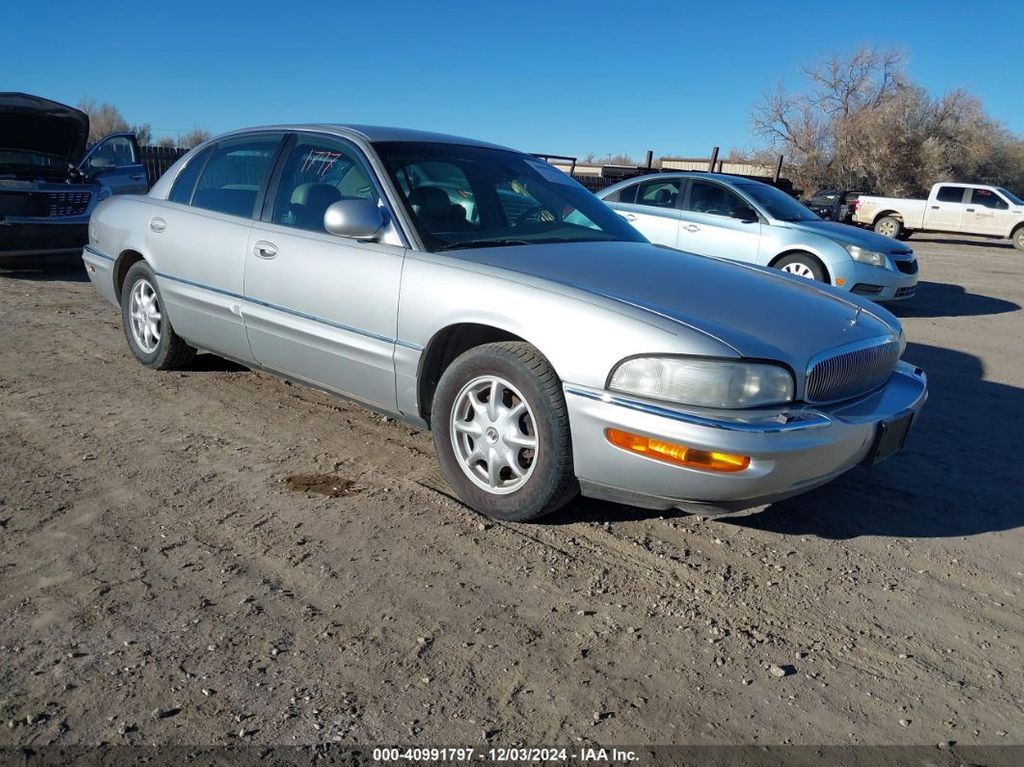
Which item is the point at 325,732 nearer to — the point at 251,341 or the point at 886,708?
the point at 886,708

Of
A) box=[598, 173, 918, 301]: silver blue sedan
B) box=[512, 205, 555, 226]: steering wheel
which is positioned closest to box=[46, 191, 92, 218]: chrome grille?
box=[598, 173, 918, 301]: silver blue sedan

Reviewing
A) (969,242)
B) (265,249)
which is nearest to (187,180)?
(265,249)

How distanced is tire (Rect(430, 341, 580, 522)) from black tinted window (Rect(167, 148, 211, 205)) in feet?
8.13

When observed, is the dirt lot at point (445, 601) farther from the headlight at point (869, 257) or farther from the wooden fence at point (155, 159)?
the wooden fence at point (155, 159)

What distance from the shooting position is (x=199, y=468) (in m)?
3.91

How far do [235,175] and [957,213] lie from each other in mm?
22237

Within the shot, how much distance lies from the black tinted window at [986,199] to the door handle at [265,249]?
2260 centimetres

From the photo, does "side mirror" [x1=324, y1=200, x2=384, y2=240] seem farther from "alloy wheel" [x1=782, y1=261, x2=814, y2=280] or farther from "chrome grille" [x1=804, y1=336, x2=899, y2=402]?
"alloy wheel" [x1=782, y1=261, x2=814, y2=280]

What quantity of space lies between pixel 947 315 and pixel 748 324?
748 centimetres

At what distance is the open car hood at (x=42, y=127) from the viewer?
913 cm

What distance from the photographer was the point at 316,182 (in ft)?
14.1

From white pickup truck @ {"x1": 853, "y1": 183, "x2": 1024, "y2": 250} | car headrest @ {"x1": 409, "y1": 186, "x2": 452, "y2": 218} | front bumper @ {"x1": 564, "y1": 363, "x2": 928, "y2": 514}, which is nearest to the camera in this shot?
front bumper @ {"x1": 564, "y1": 363, "x2": 928, "y2": 514}

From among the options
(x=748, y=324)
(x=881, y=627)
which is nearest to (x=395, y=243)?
(x=748, y=324)

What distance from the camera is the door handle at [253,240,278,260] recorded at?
13.9ft
